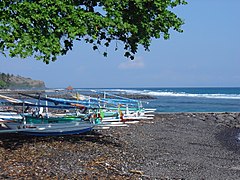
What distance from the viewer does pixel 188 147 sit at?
51.0 feet

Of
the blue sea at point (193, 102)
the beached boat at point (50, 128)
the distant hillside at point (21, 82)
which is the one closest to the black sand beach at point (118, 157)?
the beached boat at point (50, 128)

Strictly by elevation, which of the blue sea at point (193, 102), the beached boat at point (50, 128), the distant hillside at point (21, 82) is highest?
the distant hillside at point (21, 82)

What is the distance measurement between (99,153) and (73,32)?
3.60 meters

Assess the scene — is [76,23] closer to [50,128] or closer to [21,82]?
[50,128]

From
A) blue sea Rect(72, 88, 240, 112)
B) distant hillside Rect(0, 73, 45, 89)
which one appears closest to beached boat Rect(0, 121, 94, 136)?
blue sea Rect(72, 88, 240, 112)

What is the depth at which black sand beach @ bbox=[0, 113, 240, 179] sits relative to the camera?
9742 millimetres

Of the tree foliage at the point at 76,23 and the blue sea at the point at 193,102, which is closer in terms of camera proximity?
the tree foliage at the point at 76,23

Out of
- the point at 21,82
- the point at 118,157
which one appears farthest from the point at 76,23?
the point at 21,82

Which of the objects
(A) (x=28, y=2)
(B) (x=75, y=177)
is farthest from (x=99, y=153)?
(A) (x=28, y=2)

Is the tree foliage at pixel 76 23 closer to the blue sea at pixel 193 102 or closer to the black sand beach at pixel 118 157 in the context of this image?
the black sand beach at pixel 118 157

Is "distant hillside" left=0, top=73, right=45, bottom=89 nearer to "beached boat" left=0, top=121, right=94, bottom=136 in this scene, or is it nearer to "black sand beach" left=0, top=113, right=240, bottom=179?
"black sand beach" left=0, top=113, right=240, bottom=179

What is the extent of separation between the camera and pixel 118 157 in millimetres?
11797

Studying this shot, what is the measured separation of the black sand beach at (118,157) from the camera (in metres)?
9.74

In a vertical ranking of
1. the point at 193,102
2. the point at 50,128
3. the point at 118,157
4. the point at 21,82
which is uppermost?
the point at 21,82
